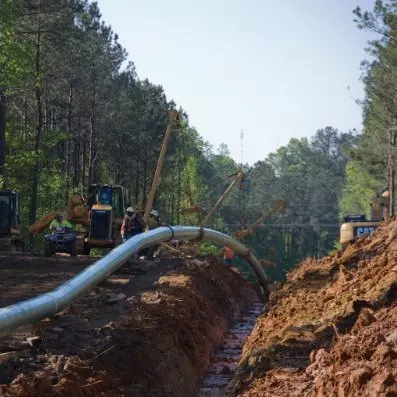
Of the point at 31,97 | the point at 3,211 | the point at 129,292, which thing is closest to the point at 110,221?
the point at 3,211

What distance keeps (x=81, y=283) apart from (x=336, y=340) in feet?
19.6

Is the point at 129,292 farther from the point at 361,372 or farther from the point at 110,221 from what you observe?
the point at 361,372

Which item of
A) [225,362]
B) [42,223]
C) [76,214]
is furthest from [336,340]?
[76,214]

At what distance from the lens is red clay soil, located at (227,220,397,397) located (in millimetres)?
7176

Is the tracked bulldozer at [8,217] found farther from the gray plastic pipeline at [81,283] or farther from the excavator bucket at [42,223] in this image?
the gray plastic pipeline at [81,283]

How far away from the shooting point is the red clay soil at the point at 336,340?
718 cm

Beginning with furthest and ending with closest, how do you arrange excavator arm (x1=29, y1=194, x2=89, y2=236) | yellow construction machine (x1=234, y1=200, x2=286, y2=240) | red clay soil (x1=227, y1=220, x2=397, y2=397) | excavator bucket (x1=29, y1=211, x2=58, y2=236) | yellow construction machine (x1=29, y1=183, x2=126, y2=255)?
yellow construction machine (x1=234, y1=200, x2=286, y2=240) < excavator arm (x1=29, y1=194, x2=89, y2=236) < excavator bucket (x1=29, y1=211, x2=58, y2=236) < yellow construction machine (x1=29, y1=183, x2=126, y2=255) < red clay soil (x1=227, y1=220, x2=397, y2=397)

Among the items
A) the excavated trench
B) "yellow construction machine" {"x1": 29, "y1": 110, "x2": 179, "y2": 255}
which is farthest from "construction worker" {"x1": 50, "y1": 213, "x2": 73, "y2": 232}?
the excavated trench

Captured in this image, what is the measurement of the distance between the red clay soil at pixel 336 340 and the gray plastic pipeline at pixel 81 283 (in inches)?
133

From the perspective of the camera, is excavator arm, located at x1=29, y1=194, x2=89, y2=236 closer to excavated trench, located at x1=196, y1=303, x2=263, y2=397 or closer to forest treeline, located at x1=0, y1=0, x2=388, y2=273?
forest treeline, located at x1=0, y1=0, x2=388, y2=273

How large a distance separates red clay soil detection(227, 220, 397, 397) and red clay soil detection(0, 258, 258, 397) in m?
1.41

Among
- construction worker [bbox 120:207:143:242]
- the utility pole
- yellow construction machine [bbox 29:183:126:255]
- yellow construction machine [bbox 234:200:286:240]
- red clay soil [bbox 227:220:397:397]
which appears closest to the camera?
red clay soil [bbox 227:220:397:397]

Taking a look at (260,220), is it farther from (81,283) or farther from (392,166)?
(81,283)

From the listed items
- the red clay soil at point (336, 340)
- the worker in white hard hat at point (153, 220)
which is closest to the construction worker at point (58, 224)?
the worker in white hard hat at point (153, 220)
